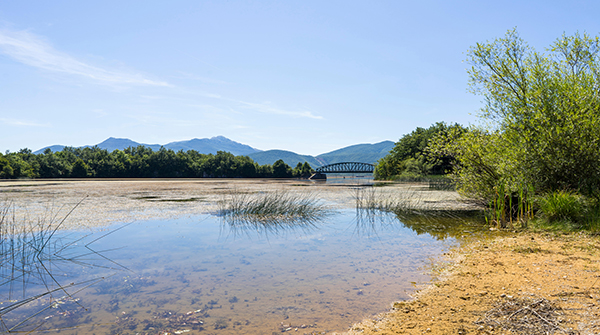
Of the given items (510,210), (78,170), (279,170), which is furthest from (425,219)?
(78,170)

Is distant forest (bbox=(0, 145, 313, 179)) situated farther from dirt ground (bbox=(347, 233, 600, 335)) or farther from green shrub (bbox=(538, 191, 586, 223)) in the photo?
dirt ground (bbox=(347, 233, 600, 335))

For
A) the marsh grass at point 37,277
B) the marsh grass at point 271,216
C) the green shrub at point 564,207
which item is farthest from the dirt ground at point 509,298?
the marsh grass at point 271,216

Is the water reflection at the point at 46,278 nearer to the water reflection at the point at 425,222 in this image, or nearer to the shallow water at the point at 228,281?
the shallow water at the point at 228,281

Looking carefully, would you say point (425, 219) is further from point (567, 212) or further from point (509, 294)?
point (509, 294)

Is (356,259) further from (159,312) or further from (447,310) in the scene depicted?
(159,312)

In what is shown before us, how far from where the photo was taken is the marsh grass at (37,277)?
4570 millimetres

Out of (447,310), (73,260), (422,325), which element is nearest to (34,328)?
(73,260)

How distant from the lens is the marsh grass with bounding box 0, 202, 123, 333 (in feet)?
15.0

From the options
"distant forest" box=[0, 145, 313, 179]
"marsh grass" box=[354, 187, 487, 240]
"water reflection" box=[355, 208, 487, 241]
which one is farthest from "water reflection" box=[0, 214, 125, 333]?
"distant forest" box=[0, 145, 313, 179]

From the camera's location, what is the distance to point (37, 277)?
6.17 metres

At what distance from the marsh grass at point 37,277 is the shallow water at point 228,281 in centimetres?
4

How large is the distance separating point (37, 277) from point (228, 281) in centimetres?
367

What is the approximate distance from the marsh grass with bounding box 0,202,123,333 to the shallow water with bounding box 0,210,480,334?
0.04 metres

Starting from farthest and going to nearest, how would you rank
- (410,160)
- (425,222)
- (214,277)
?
(410,160), (425,222), (214,277)
